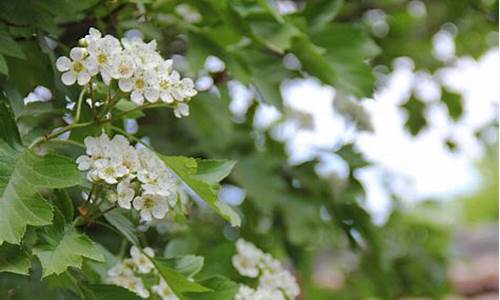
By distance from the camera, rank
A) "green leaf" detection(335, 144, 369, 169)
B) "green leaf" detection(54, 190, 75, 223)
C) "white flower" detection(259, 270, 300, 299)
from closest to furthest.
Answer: "green leaf" detection(54, 190, 75, 223), "white flower" detection(259, 270, 300, 299), "green leaf" detection(335, 144, 369, 169)

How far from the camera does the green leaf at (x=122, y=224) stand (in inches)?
43.1

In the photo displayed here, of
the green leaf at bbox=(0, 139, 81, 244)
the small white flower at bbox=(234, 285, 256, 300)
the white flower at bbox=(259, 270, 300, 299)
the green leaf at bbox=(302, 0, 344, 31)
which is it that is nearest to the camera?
the green leaf at bbox=(0, 139, 81, 244)

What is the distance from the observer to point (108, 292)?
108 cm

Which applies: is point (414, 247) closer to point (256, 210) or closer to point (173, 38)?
point (256, 210)

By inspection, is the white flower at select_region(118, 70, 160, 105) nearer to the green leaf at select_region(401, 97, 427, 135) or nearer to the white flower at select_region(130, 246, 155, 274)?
the white flower at select_region(130, 246, 155, 274)

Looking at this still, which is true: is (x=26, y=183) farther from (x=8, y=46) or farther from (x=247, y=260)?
(x=247, y=260)

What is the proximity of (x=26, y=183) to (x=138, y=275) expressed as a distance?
25 centimetres

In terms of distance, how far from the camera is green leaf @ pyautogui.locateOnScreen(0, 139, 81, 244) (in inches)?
37.5

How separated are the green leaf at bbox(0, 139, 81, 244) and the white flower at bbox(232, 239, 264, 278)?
42 cm

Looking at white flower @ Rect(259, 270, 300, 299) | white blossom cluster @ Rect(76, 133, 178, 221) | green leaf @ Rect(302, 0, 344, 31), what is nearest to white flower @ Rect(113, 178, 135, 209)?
white blossom cluster @ Rect(76, 133, 178, 221)

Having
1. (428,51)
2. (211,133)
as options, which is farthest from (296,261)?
(428,51)

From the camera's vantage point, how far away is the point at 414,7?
96.4 inches

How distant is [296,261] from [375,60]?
62 cm

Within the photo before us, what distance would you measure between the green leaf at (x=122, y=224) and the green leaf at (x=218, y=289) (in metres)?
0.10
